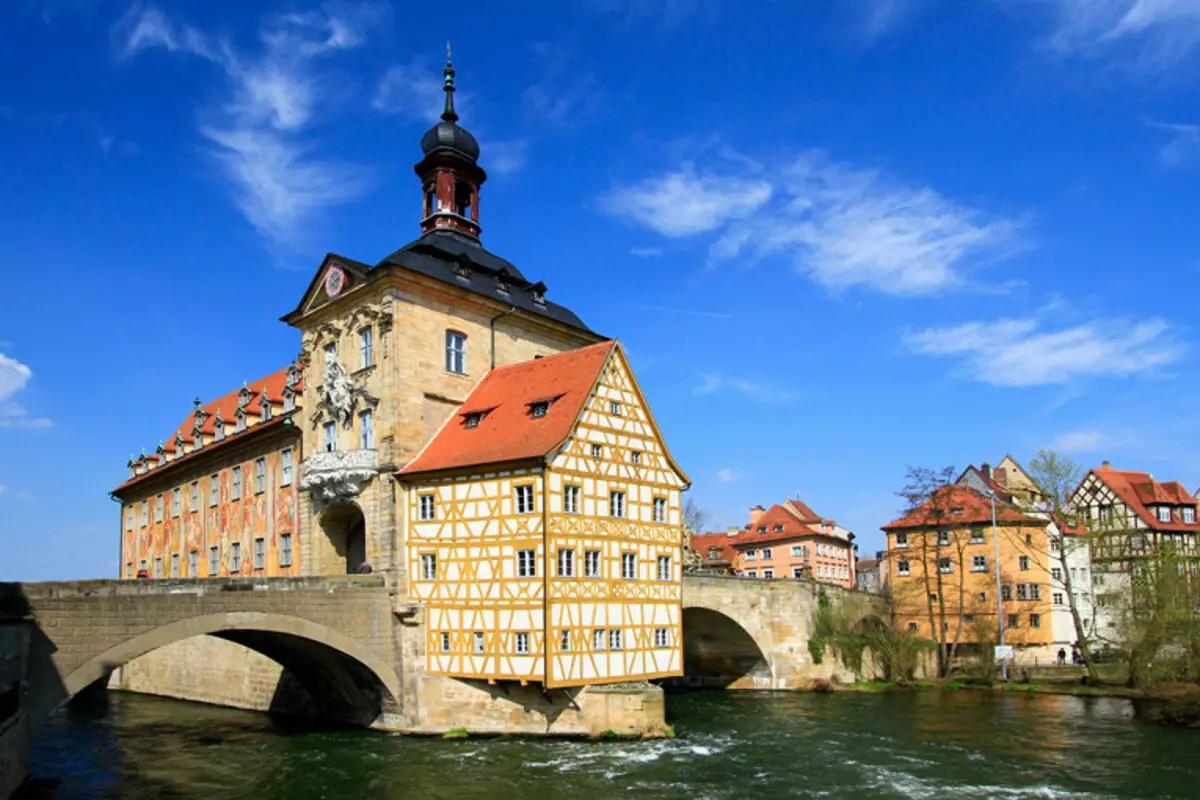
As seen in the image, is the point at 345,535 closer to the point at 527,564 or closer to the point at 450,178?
the point at 527,564

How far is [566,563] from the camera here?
25.7 meters

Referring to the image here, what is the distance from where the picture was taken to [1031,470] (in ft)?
132

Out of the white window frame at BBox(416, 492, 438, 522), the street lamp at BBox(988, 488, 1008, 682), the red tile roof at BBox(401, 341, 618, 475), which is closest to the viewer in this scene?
the red tile roof at BBox(401, 341, 618, 475)

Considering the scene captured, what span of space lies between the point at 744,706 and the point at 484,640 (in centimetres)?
1210

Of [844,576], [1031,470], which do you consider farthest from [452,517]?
[844,576]

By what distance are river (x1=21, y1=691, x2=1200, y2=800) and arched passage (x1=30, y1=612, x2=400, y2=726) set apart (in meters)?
1.23

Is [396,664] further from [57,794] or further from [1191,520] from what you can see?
[1191,520]

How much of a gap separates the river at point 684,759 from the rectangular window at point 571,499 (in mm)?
5603

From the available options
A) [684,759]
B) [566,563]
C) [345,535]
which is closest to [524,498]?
[566,563]

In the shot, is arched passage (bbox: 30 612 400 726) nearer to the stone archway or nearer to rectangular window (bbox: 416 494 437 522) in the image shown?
the stone archway

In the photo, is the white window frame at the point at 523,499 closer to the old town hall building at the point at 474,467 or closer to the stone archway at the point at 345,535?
the old town hall building at the point at 474,467

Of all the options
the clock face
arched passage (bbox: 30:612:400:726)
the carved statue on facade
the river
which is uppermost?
the clock face

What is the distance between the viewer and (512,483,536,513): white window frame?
84.2 feet

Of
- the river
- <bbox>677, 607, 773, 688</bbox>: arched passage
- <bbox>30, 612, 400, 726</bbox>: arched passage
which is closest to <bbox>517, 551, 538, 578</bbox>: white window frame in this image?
the river
